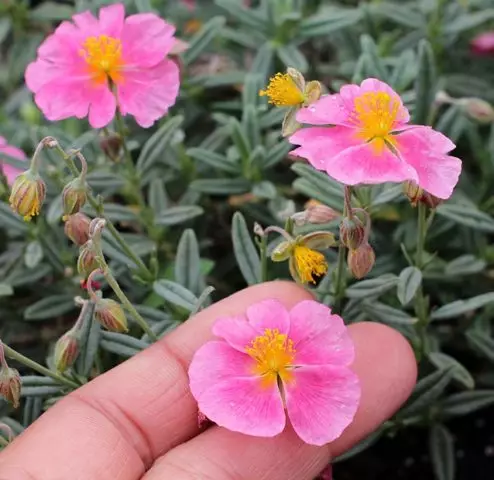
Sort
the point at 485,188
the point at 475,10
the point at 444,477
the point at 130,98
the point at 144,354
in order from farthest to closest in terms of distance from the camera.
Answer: the point at 475,10
the point at 485,188
the point at 444,477
the point at 130,98
the point at 144,354

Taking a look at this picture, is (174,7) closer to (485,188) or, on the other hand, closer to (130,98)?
(130,98)

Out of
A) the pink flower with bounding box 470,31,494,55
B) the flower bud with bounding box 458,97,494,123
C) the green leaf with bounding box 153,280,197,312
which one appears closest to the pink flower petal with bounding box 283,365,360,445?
the green leaf with bounding box 153,280,197,312

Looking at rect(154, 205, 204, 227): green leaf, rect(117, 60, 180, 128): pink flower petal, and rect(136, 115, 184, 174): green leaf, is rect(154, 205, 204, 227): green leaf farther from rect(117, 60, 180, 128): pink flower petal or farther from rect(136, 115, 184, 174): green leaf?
rect(117, 60, 180, 128): pink flower petal

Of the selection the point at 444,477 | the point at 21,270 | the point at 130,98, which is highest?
the point at 130,98

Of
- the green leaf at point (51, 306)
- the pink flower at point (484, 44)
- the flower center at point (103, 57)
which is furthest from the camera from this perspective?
the pink flower at point (484, 44)

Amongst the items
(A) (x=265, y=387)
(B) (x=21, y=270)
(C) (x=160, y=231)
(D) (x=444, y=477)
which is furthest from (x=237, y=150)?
(D) (x=444, y=477)

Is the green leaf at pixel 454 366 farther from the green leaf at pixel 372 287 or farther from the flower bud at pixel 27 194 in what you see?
the flower bud at pixel 27 194

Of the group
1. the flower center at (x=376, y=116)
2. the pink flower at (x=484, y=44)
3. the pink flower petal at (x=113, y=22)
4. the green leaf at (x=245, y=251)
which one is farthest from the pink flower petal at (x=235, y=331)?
the pink flower at (x=484, y=44)
